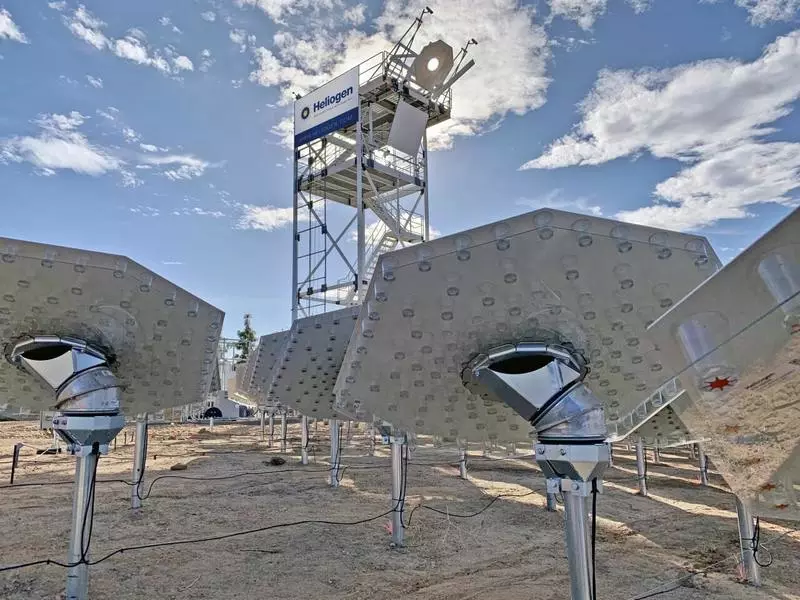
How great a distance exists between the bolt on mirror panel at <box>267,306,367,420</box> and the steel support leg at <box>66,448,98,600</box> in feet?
9.53

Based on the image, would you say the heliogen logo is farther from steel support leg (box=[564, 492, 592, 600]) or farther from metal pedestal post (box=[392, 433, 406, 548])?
steel support leg (box=[564, 492, 592, 600])

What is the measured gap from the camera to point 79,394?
12.8 feet

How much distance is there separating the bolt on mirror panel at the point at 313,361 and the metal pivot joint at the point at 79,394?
9.66 feet

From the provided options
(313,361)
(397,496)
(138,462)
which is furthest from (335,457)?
(397,496)

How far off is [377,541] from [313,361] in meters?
2.67

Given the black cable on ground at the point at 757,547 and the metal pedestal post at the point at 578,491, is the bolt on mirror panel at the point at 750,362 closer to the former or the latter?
the metal pedestal post at the point at 578,491

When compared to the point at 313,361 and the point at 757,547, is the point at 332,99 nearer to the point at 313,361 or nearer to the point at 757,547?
the point at 313,361

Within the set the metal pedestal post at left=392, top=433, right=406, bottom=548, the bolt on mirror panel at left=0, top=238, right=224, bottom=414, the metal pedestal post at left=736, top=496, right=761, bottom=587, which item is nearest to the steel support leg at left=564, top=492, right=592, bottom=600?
the bolt on mirror panel at left=0, top=238, right=224, bottom=414

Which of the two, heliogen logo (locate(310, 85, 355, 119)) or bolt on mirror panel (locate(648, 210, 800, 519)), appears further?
heliogen logo (locate(310, 85, 355, 119))

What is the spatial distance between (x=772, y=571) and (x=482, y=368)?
→ 216 inches

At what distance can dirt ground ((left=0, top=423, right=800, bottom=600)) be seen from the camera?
18.8 feet

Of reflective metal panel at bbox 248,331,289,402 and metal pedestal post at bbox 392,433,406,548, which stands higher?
reflective metal panel at bbox 248,331,289,402

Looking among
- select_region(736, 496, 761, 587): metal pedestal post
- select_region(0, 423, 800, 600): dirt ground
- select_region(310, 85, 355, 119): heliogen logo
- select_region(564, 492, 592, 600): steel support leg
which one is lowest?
select_region(0, 423, 800, 600): dirt ground

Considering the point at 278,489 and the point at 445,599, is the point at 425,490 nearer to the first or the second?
the point at 278,489
